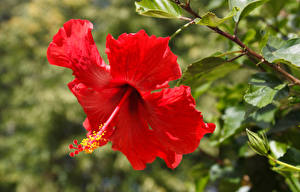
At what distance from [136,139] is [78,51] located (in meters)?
0.23

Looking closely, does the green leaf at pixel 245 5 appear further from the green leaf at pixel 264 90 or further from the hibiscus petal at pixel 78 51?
the hibiscus petal at pixel 78 51

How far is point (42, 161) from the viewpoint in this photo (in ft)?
21.4

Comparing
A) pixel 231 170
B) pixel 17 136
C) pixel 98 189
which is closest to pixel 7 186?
pixel 17 136

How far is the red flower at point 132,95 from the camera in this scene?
47 centimetres

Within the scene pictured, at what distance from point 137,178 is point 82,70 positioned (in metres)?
5.91

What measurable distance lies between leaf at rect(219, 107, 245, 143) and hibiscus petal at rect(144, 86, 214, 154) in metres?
0.15

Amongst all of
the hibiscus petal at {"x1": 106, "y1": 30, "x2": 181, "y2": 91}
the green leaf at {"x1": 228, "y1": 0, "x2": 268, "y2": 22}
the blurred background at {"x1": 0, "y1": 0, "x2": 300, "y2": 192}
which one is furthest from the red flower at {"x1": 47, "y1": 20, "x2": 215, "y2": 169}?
the blurred background at {"x1": 0, "y1": 0, "x2": 300, "y2": 192}

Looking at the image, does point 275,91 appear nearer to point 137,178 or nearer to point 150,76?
point 150,76

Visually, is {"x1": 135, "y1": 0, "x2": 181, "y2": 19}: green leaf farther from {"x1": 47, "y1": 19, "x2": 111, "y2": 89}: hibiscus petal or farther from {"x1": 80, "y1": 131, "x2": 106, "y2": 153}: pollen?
{"x1": 80, "y1": 131, "x2": 106, "y2": 153}: pollen

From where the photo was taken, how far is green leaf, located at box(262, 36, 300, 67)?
432mm

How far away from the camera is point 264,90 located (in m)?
0.50

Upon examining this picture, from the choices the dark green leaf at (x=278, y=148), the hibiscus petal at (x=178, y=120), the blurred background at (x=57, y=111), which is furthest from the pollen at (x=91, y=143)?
A: the blurred background at (x=57, y=111)

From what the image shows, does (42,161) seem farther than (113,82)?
Yes

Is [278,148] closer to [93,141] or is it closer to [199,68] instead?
[199,68]
